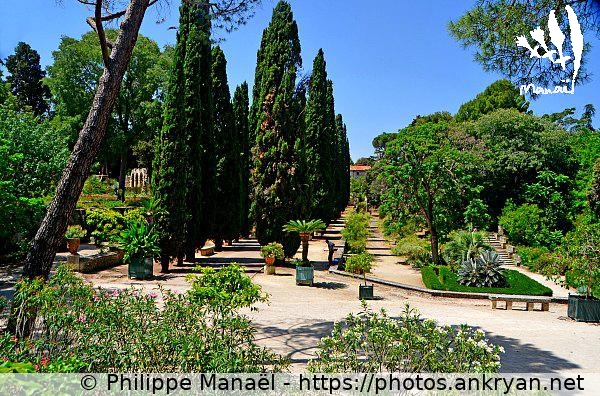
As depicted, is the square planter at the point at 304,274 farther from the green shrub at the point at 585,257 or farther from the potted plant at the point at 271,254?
the green shrub at the point at 585,257

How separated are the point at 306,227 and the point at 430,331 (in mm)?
11603

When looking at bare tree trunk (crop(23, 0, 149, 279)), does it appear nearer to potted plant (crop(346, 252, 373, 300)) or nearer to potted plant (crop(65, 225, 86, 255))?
potted plant (crop(346, 252, 373, 300))

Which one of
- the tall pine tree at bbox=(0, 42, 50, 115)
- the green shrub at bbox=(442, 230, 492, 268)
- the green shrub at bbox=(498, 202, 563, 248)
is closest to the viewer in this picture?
the green shrub at bbox=(442, 230, 492, 268)

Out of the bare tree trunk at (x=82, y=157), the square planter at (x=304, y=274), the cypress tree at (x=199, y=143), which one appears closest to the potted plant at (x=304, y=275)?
the square planter at (x=304, y=274)

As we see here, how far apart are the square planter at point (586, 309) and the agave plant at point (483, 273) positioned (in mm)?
3729

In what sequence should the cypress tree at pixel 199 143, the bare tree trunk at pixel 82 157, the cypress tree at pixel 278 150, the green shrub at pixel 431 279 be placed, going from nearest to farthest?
the bare tree trunk at pixel 82 157 → the green shrub at pixel 431 279 → the cypress tree at pixel 199 143 → the cypress tree at pixel 278 150

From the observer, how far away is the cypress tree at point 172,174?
16.0m

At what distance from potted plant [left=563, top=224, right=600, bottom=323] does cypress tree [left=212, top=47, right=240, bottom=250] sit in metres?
13.4

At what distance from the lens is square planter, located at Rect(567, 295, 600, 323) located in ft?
38.6

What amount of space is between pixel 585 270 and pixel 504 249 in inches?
580

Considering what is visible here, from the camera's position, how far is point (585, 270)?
11.7 m

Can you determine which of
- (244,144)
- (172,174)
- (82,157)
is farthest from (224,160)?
(82,157)

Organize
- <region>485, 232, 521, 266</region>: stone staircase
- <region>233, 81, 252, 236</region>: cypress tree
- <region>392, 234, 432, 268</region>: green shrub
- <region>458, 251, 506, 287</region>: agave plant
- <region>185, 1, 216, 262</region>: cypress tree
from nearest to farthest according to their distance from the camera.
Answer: <region>458, 251, 506, 287</region>: agave plant < <region>185, 1, 216, 262</region>: cypress tree < <region>392, 234, 432, 268</region>: green shrub < <region>485, 232, 521, 266</region>: stone staircase < <region>233, 81, 252, 236</region>: cypress tree

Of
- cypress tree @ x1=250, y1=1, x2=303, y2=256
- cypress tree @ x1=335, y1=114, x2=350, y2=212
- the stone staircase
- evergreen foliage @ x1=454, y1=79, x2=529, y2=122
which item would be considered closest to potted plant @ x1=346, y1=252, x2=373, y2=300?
cypress tree @ x1=250, y1=1, x2=303, y2=256
